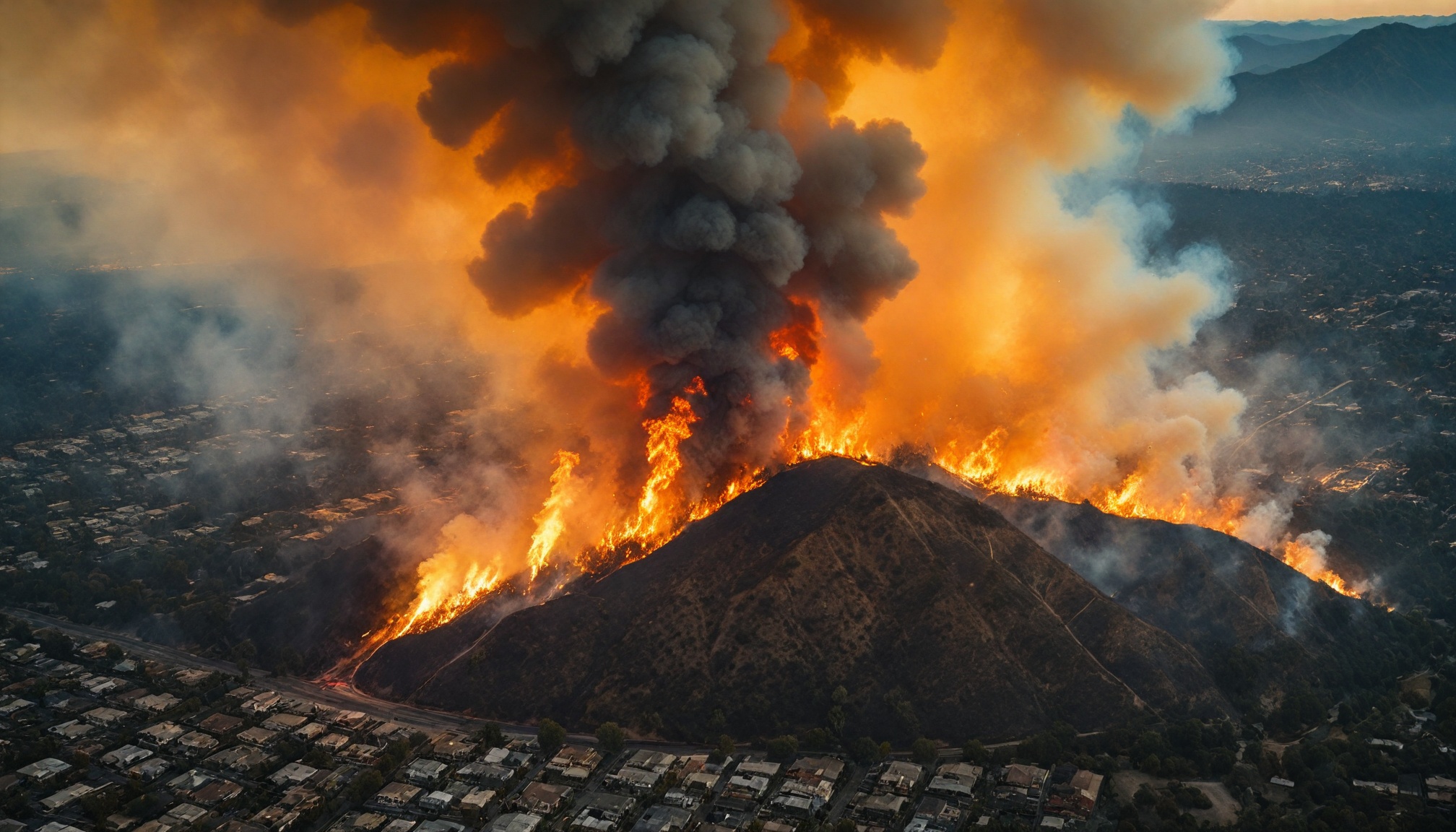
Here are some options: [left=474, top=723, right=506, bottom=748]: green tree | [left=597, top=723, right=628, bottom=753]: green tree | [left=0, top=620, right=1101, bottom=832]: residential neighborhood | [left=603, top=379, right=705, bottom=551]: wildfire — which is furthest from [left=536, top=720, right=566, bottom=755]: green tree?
[left=603, top=379, right=705, bottom=551]: wildfire

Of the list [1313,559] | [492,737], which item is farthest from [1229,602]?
[492,737]

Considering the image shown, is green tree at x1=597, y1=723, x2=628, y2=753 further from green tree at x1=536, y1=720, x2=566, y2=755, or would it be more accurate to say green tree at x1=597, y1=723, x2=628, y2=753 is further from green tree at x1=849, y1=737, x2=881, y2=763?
green tree at x1=849, y1=737, x2=881, y2=763

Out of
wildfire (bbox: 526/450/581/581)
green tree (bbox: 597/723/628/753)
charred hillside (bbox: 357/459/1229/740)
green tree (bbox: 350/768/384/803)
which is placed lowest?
green tree (bbox: 350/768/384/803)

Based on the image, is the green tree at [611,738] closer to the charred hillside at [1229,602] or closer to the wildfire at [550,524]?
the wildfire at [550,524]

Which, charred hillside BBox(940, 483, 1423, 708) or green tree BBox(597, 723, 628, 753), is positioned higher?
charred hillside BBox(940, 483, 1423, 708)

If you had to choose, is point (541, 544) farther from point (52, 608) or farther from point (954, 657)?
point (52, 608)

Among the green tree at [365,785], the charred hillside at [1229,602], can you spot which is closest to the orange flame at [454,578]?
the green tree at [365,785]

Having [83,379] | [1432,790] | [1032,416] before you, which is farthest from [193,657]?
[83,379]
